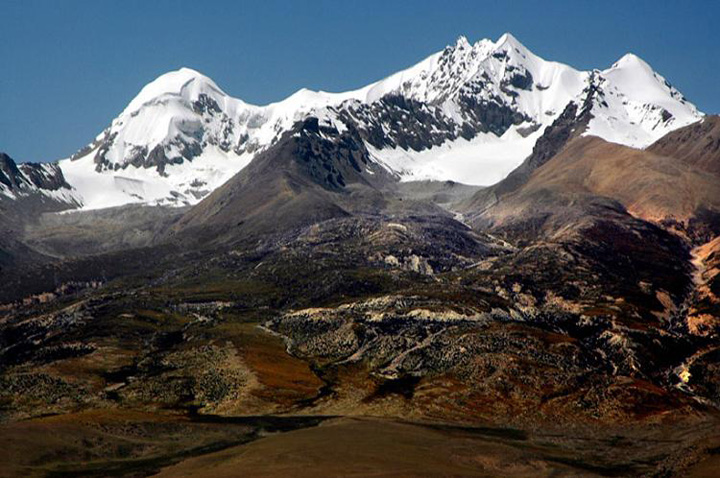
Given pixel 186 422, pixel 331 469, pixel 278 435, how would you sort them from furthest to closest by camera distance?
1. pixel 186 422
2. pixel 278 435
3. pixel 331 469

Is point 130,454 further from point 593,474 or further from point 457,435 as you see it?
point 593,474

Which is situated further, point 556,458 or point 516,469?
point 556,458

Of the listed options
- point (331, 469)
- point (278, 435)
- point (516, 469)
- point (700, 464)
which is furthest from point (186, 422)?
point (700, 464)

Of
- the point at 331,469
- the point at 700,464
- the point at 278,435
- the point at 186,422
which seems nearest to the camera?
the point at 331,469

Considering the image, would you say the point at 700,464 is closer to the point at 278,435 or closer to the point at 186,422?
the point at 278,435

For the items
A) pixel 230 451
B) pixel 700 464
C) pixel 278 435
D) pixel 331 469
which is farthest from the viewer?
pixel 278 435

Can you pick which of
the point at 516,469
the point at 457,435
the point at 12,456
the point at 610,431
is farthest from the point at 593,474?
the point at 12,456

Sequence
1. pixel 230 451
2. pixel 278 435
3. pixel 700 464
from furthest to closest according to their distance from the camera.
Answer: pixel 278 435 < pixel 230 451 < pixel 700 464

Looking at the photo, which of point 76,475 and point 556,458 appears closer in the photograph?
point 76,475
